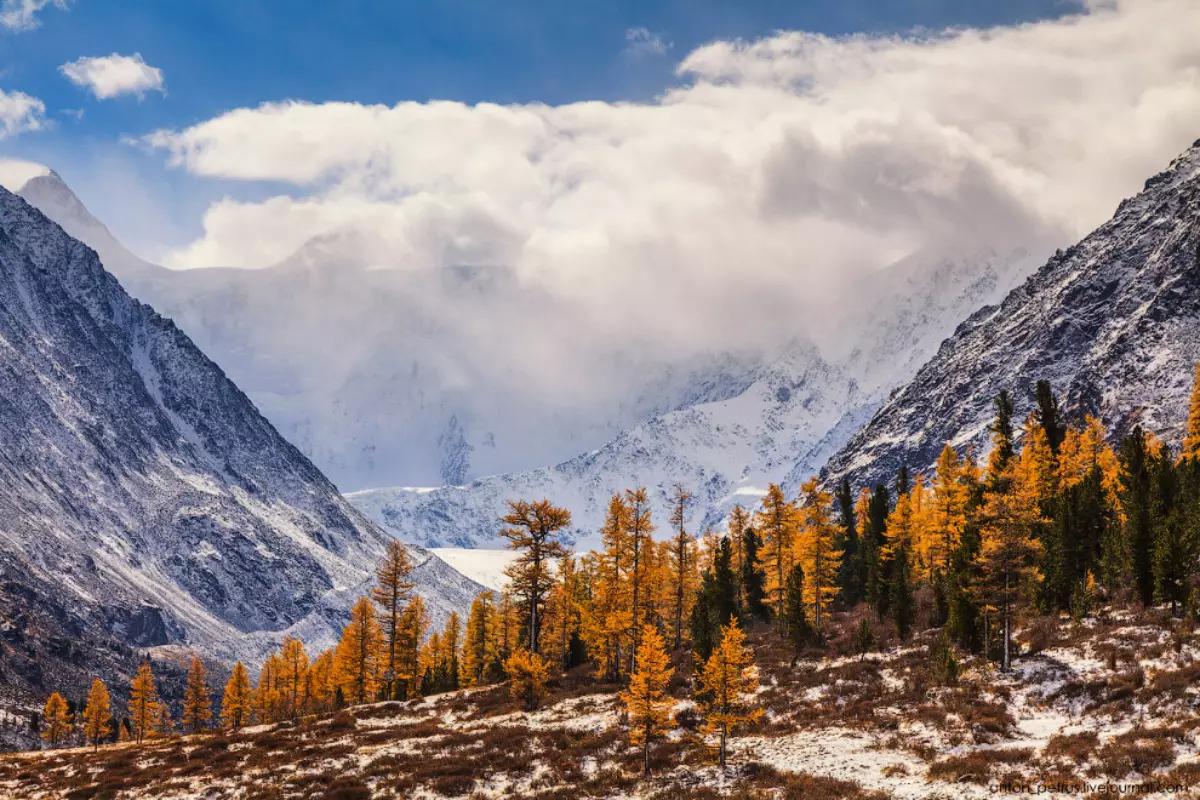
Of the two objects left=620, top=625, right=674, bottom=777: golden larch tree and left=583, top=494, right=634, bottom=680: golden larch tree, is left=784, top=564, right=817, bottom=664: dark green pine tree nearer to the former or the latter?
left=583, top=494, right=634, bottom=680: golden larch tree

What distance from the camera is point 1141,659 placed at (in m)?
42.2

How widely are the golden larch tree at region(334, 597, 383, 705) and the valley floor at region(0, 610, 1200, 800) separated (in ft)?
66.2

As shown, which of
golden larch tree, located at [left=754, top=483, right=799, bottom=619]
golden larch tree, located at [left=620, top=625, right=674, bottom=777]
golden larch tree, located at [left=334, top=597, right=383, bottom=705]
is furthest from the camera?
golden larch tree, located at [left=334, top=597, right=383, bottom=705]

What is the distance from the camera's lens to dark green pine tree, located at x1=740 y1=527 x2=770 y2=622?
8669 centimetres

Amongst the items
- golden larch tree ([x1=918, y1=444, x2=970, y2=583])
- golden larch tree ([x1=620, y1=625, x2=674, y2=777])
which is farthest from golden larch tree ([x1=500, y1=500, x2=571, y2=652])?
golden larch tree ([x1=918, y1=444, x2=970, y2=583])

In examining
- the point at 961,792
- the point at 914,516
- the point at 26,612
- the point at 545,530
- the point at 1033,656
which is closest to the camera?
the point at 961,792

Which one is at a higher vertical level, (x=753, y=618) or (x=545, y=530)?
(x=545, y=530)

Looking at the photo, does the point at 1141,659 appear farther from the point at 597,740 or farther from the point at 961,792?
the point at 597,740

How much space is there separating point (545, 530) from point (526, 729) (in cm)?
1218

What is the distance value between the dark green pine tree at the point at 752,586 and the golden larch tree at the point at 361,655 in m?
31.5

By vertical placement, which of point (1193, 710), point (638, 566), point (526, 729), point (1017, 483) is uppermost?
point (1017, 483)

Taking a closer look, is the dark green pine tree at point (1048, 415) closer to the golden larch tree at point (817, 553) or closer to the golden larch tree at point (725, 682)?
the golden larch tree at point (817, 553)

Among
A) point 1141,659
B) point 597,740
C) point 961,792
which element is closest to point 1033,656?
point 1141,659

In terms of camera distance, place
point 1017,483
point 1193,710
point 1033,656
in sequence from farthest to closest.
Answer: point 1017,483
point 1033,656
point 1193,710
